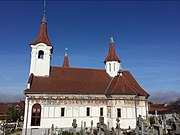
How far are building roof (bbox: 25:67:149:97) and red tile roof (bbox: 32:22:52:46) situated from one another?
217 inches

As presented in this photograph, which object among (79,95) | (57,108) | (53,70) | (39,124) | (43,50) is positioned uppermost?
(43,50)

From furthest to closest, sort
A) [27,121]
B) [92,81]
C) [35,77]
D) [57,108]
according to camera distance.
Result: [92,81] < [35,77] < [57,108] < [27,121]

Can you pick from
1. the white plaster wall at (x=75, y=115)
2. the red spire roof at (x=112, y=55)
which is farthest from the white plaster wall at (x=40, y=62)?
the red spire roof at (x=112, y=55)

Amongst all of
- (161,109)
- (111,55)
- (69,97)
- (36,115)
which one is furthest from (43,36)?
(161,109)

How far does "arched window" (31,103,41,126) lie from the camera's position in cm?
2734

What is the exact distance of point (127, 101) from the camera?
96.7 feet

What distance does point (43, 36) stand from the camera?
3397 cm

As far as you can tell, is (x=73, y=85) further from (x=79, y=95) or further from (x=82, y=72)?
(x=82, y=72)

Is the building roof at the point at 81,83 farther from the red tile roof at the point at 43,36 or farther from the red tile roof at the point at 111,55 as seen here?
the red tile roof at the point at 43,36

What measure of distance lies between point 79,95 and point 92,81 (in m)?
4.58

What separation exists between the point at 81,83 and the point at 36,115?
9753 mm

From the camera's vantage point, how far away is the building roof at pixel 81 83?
29.4m

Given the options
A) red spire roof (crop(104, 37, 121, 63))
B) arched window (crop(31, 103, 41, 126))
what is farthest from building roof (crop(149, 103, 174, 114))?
arched window (crop(31, 103, 41, 126))

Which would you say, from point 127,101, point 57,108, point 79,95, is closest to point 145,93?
point 127,101
